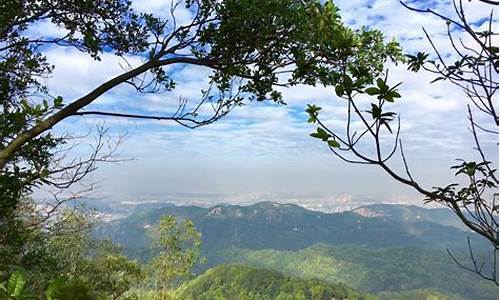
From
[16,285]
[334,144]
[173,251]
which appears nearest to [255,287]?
[173,251]

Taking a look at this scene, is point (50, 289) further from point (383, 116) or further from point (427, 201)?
point (427, 201)

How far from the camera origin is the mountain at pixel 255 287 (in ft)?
414

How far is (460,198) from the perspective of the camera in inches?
83.6

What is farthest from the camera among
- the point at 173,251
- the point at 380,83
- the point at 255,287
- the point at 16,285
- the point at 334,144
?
the point at 255,287

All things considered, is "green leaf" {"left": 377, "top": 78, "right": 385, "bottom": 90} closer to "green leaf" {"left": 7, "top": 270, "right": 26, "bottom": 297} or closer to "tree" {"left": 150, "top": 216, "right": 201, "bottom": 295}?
"green leaf" {"left": 7, "top": 270, "right": 26, "bottom": 297}

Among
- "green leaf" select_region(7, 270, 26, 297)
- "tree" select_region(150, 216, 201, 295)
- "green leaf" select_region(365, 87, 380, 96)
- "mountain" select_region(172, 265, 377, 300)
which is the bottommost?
"mountain" select_region(172, 265, 377, 300)

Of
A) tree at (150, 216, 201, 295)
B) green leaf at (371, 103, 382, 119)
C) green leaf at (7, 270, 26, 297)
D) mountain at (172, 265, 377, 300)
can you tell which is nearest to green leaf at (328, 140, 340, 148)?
green leaf at (371, 103, 382, 119)

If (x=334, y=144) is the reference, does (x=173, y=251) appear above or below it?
below

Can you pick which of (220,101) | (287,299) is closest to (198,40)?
(220,101)

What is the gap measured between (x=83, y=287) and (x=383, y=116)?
1572 millimetres

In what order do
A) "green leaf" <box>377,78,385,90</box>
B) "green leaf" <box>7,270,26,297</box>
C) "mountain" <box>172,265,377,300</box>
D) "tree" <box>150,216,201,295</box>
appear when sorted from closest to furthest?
"green leaf" <box>7,270,26,297</box> → "green leaf" <box>377,78,385,90</box> → "tree" <box>150,216,201,295</box> → "mountain" <box>172,265,377,300</box>

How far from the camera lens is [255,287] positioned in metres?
140

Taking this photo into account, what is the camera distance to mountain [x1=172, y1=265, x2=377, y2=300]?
12631 centimetres

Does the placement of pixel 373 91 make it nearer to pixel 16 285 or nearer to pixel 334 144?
pixel 334 144
